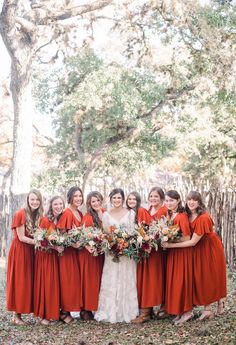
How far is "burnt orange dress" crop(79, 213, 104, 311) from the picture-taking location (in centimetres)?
783

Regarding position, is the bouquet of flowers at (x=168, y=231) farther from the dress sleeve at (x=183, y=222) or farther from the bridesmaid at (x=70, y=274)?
the bridesmaid at (x=70, y=274)

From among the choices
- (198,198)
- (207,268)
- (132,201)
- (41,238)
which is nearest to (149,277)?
(207,268)

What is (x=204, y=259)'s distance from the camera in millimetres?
7469

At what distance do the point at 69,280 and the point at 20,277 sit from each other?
2.23 ft

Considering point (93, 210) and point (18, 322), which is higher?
point (93, 210)

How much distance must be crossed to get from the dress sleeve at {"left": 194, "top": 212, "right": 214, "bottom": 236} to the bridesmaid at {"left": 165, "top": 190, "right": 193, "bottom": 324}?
0.14 meters

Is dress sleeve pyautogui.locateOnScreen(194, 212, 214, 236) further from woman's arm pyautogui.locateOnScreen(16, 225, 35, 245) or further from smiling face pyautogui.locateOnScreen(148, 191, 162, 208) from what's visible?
woman's arm pyautogui.locateOnScreen(16, 225, 35, 245)

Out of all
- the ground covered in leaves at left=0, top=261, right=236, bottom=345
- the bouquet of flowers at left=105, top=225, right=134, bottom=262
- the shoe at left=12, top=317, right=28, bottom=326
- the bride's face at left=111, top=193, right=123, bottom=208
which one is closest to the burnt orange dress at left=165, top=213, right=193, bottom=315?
the ground covered in leaves at left=0, top=261, right=236, bottom=345

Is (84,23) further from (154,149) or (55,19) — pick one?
(154,149)

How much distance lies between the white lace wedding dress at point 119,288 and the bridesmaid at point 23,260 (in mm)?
992

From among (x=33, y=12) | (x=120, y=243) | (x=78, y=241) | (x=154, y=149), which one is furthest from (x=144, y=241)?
(x=154, y=149)

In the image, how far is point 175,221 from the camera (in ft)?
24.5

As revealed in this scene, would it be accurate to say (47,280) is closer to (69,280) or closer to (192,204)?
(69,280)

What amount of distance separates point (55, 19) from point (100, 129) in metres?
7.24
